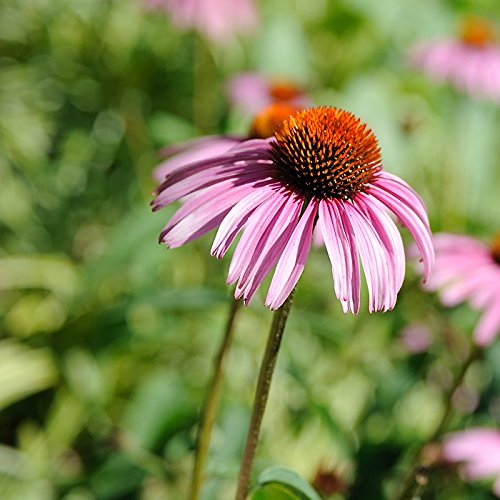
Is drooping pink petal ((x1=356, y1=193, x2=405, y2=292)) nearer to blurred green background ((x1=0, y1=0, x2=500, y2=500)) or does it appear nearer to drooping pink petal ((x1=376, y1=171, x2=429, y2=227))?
drooping pink petal ((x1=376, y1=171, x2=429, y2=227))

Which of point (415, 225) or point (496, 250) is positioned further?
point (496, 250)

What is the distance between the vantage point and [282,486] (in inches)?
27.4

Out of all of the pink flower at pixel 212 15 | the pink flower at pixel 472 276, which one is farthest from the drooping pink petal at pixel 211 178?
the pink flower at pixel 212 15

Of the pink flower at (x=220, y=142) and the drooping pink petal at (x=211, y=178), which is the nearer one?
the drooping pink petal at (x=211, y=178)

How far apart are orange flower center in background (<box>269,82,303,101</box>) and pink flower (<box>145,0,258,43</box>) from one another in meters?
0.27

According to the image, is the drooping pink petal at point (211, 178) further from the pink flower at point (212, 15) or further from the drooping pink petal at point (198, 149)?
the pink flower at point (212, 15)

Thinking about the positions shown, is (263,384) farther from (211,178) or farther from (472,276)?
(472,276)

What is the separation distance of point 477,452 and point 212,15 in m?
1.20

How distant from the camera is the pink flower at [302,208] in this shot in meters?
0.61

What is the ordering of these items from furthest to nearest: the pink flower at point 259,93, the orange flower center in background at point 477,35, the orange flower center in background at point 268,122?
the orange flower center in background at point 477,35 → the pink flower at point 259,93 → the orange flower center in background at point 268,122

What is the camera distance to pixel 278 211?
2.10ft

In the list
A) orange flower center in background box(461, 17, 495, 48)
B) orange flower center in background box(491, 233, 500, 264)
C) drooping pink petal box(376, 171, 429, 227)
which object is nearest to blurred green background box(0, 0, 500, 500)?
orange flower center in background box(461, 17, 495, 48)

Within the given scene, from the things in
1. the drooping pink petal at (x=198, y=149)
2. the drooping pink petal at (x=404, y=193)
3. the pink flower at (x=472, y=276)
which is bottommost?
the pink flower at (x=472, y=276)

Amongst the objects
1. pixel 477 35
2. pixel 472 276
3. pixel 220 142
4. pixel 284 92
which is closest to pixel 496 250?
pixel 472 276
